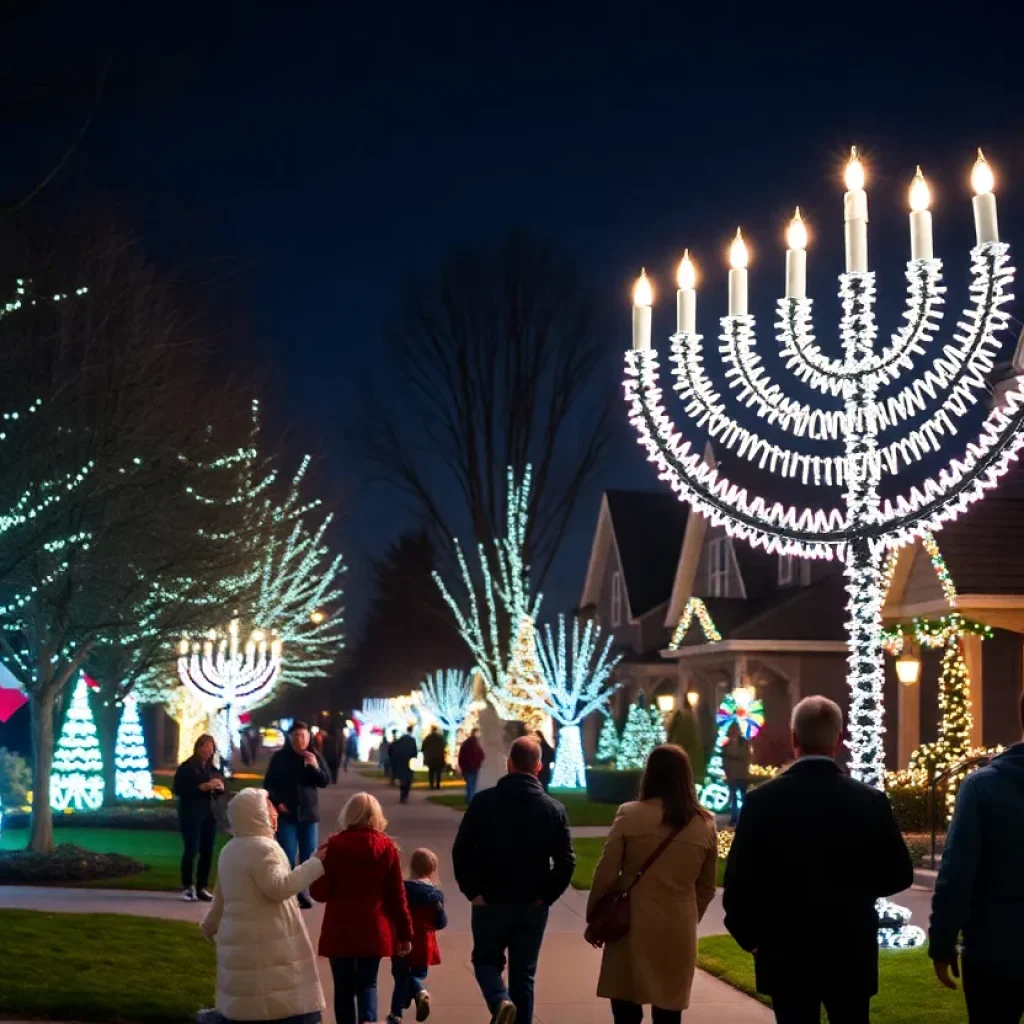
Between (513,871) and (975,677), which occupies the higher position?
(975,677)

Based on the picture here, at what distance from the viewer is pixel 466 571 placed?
1651 inches

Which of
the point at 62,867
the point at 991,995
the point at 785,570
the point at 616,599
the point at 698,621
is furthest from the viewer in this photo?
the point at 616,599

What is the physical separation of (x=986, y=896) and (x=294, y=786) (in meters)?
10.7

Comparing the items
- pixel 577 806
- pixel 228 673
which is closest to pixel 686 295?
pixel 577 806

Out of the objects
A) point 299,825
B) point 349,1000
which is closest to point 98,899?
point 299,825

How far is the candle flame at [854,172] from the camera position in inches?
494

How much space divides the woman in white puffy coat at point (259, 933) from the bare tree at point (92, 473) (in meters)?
8.04

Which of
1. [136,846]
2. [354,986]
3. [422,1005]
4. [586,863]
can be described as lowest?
[136,846]

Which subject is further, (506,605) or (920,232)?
(506,605)

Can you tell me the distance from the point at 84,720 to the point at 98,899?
15.4 m

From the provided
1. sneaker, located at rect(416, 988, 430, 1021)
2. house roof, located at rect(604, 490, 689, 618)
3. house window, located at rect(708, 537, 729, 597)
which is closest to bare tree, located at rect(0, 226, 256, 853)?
sneaker, located at rect(416, 988, 430, 1021)

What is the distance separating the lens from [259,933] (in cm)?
768

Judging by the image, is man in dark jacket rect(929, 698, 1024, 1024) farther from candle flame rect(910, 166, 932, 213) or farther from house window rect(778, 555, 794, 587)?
house window rect(778, 555, 794, 587)

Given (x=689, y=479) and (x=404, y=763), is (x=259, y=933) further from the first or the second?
(x=404, y=763)
